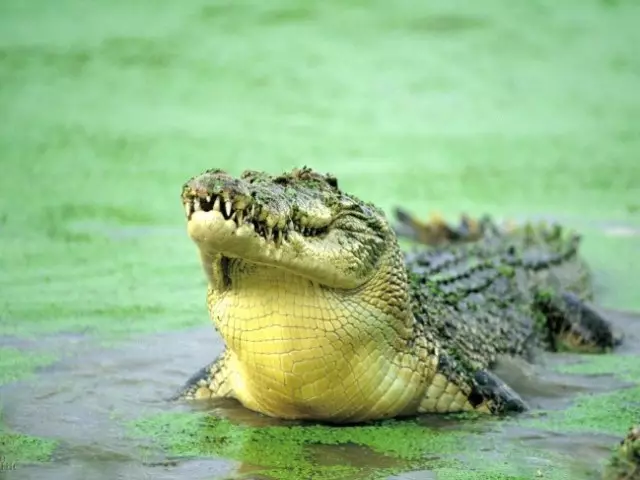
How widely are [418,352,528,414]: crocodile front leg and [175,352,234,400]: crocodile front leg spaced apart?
0.73 m

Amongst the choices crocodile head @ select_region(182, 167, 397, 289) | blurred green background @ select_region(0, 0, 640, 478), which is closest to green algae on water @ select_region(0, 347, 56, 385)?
blurred green background @ select_region(0, 0, 640, 478)

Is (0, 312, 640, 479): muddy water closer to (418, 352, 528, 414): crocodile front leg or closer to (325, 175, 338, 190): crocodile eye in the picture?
(418, 352, 528, 414): crocodile front leg

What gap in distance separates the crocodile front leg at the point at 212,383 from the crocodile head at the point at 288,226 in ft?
2.31

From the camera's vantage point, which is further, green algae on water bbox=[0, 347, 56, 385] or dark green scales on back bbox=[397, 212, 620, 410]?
green algae on water bbox=[0, 347, 56, 385]

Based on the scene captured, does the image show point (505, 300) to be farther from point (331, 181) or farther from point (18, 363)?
point (18, 363)

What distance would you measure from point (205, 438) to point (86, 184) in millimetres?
5451

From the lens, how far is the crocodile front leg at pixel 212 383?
13.2 ft

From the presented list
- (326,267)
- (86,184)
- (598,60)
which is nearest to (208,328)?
(326,267)

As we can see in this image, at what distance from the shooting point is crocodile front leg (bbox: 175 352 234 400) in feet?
13.2

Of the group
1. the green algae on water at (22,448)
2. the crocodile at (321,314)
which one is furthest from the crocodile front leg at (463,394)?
the green algae on water at (22,448)

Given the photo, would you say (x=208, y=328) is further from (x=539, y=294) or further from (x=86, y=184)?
(x=86, y=184)

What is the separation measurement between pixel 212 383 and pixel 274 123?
676 cm

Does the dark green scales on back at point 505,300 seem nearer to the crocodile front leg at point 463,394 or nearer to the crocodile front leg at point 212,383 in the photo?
the crocodile front leg at point 463,394

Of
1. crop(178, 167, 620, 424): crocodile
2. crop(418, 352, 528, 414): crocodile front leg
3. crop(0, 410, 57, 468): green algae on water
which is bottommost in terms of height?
crop(0, 410, 57, 468): green algae on water
